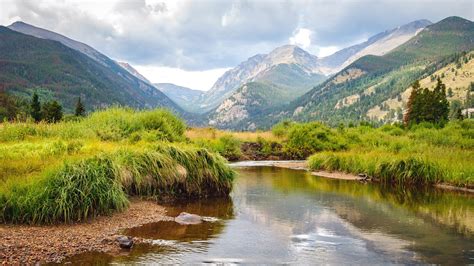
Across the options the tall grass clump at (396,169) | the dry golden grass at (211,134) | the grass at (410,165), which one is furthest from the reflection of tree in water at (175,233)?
the dry golden grass at (211,134)

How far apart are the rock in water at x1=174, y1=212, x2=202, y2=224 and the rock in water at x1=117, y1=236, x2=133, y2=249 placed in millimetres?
3207

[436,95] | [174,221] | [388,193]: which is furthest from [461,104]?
[174,221]

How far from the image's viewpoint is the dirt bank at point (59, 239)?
1071 cm

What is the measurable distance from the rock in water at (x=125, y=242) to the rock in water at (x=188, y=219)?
321 centimetres

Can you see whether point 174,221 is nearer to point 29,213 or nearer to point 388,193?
point 29,213

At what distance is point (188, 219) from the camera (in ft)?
51.1

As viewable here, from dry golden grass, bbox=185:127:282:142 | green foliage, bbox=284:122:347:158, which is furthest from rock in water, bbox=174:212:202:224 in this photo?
green foliage, bbox=284:122:347:158

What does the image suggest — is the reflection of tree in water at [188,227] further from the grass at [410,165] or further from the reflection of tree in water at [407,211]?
the grass at [410,165]

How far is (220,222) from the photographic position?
622 inches

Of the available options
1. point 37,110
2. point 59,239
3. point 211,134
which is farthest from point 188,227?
point 37,110

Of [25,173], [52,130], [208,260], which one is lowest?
[208,260]

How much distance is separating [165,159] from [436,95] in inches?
2904

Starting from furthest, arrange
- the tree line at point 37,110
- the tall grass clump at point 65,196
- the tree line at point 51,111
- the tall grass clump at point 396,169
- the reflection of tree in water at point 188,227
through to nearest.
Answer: the tree line at point 37,110 < the tree line at point 51,111 < the tall grass clump at point 396,169 < the reflection of tree in water at point 188,227 < the tall grass clump at point 65,196

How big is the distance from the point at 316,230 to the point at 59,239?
7935 millimetres
